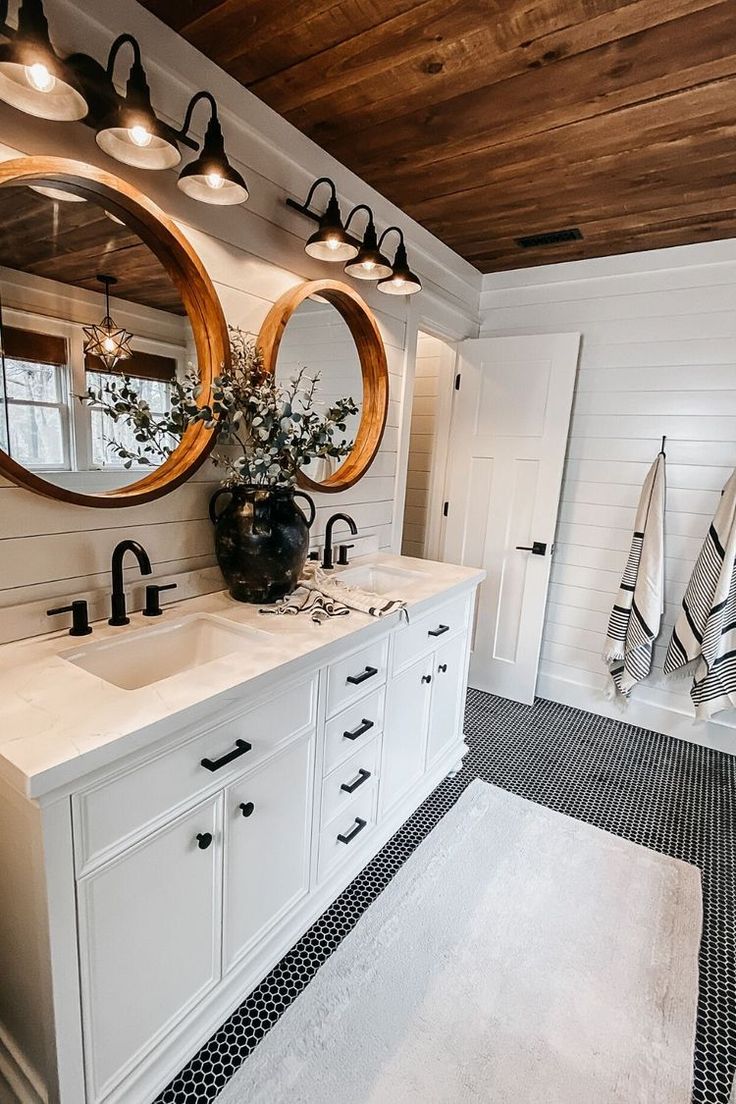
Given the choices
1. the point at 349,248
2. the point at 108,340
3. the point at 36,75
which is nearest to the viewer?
the point at 36,75

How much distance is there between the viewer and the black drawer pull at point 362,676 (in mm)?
1621

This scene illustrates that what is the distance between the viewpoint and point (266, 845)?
1.40 meters

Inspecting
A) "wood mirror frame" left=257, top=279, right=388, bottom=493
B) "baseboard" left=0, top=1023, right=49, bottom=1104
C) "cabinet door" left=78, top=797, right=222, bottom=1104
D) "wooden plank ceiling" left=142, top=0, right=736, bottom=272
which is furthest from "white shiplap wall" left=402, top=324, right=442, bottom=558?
"baseboard" left=0, top=1023, right=49, bottom=1104

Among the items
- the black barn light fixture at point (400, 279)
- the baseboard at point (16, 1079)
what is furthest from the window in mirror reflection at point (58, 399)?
the baseboard at point (16, 1079)

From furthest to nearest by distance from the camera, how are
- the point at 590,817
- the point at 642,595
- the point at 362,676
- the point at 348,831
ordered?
the point at 642,595 → the point at 590,817 → the point at 348,831 → the point at 362,676

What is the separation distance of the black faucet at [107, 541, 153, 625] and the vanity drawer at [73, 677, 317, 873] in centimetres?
49

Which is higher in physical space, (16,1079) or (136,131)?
(136,131)

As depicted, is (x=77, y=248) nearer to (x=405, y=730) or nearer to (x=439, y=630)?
(x=439, y=630)

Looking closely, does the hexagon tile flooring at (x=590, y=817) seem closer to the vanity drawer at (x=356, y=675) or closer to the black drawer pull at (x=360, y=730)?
the black drawer pull at (x=360, y=730)

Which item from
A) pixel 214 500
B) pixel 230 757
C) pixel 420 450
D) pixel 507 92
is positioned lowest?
pixel 230 757

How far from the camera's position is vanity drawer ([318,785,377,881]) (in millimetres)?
1670

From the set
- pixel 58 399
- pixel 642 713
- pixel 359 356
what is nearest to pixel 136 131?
pixel 58 399

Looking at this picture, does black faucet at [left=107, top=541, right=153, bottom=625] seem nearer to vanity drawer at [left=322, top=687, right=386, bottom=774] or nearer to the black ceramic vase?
the black ceramic vase

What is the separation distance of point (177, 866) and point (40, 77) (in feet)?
5.33
